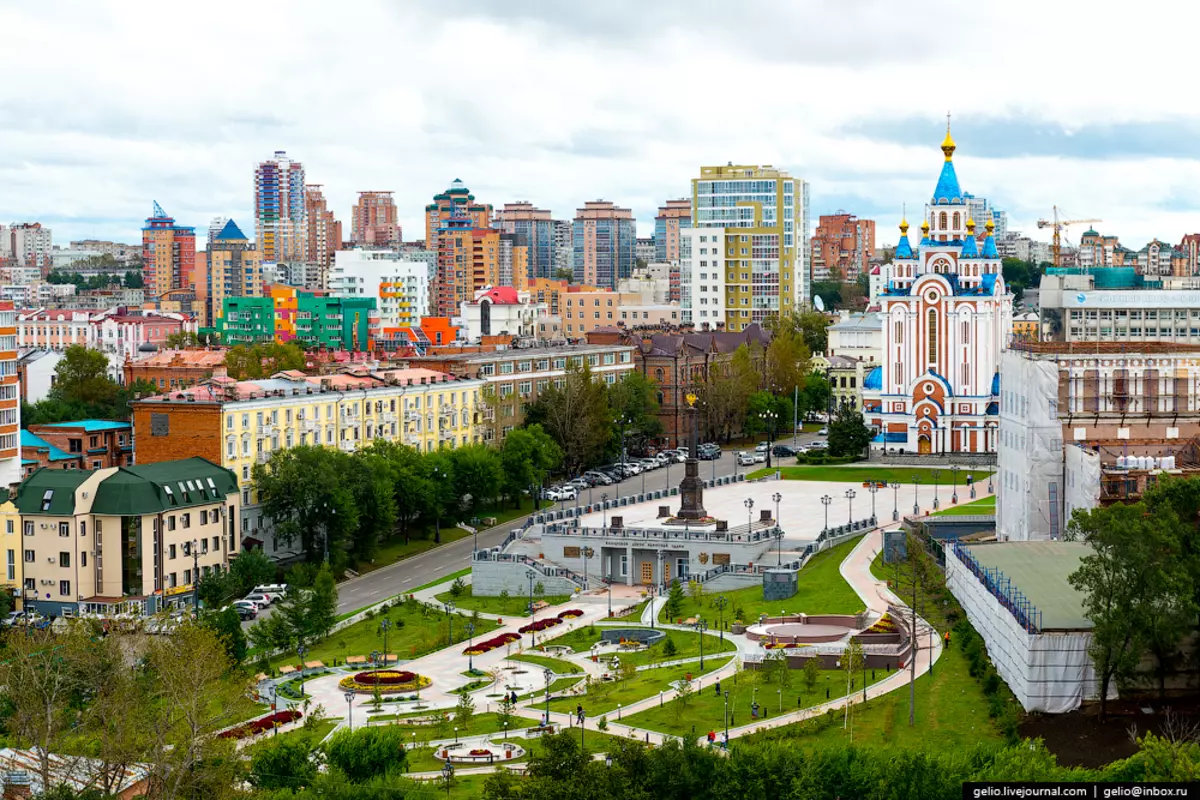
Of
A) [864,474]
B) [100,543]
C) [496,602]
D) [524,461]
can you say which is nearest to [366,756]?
[496,602]

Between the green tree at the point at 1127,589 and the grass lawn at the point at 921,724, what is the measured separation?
12.3 feet

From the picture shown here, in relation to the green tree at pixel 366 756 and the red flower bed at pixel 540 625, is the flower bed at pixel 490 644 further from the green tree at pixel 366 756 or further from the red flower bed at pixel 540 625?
the green tree at pixel 366 756

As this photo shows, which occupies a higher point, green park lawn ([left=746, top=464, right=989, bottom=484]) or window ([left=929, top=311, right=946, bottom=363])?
window ([left=929, top=311, right=946, bottom=363])

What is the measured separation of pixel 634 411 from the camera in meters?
132

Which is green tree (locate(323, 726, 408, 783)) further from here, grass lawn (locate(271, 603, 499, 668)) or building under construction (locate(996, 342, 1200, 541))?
building under construction (locate(996, 342, 1200, 541))

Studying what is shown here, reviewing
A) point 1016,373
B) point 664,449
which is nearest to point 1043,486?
point 1016,373

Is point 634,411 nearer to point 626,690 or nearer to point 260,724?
point 626,690

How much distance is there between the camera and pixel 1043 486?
74062mm

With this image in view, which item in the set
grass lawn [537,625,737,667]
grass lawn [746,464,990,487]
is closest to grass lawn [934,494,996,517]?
grass lawn [746,464,990,487]

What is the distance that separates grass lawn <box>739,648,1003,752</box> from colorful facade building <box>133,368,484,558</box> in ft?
140

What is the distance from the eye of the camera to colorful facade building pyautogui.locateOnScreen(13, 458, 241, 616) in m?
82.0

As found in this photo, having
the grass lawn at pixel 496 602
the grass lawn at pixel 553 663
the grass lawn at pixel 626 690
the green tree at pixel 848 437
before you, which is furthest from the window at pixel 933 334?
the grass lawn at pixel 626 690

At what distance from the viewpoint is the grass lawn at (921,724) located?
2087 inches

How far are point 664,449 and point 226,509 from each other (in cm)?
5278
